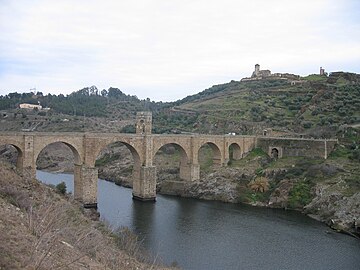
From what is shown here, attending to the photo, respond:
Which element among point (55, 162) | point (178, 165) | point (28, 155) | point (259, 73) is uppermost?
point (259, 73)

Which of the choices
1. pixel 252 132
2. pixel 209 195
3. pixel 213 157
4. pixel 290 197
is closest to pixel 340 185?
pixel 290 197

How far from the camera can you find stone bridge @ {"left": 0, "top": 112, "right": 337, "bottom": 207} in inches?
1003

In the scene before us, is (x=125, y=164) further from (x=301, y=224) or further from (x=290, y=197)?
(x=301, y=224)

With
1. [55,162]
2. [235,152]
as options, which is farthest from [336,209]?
[55,162]

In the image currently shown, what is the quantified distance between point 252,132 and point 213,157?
9.41m

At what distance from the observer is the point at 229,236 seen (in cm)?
2270

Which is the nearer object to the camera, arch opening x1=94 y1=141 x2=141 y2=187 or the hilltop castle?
arch opening x1=94 y1=141 x2=141 y2=187

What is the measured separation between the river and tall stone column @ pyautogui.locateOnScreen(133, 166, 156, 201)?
2.50ft

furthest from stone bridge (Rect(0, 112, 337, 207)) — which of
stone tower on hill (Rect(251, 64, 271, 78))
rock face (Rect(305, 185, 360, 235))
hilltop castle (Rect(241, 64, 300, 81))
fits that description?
stone tower on hill (Rect(251, 64, 271, 78))

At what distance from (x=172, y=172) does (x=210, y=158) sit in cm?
497

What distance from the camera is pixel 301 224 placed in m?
25.9

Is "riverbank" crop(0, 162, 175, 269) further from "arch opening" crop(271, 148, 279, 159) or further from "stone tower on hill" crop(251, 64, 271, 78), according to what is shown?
"stone tower on hill" crop(251, 64, 271, 78)

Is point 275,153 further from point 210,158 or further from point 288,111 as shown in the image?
point 288,111

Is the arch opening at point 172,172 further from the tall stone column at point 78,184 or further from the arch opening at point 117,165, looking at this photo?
the tall stone column at point 78,184
